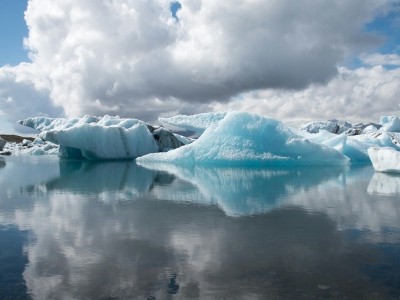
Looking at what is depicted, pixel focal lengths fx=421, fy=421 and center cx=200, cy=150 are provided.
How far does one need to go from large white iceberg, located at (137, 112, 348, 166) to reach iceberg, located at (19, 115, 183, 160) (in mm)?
10876

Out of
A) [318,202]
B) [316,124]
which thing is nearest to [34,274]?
[318,202]

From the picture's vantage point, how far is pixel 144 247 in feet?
15.6

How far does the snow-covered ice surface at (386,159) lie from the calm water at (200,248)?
26.3 ft

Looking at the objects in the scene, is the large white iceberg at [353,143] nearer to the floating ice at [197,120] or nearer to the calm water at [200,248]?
the floating ice at [197,120]

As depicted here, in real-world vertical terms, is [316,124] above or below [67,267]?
above

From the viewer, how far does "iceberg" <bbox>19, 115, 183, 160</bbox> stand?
27883 mm

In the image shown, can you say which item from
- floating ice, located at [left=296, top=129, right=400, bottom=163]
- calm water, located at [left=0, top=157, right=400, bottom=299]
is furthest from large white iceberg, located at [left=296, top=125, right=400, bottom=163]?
calm water, located at [left=0, top=157, right=400, bottom=299]

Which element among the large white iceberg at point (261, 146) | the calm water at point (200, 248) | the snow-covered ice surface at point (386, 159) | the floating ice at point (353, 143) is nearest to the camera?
the calm water at point (200, 248)

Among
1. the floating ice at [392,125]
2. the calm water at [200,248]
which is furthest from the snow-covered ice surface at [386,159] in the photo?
the floating ice at [392,125]

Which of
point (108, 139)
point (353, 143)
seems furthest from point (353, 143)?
point (108, 139)

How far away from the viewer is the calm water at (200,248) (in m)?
3.45

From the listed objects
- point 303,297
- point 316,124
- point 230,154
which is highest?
point 316,124

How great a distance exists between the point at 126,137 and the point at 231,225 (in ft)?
83.6

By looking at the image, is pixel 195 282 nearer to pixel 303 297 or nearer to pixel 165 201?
pixel 303 297
